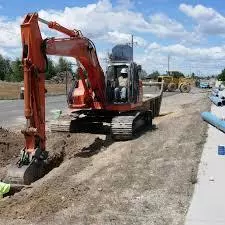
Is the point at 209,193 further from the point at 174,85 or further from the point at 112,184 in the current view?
the point at 174,85

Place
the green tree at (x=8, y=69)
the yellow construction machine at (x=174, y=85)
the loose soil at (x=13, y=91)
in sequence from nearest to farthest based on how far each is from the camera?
the loose soil at (x=13, y=91)
the yellow construction machine at (x=174, y=85)
the green tree at (x=8, y=69)

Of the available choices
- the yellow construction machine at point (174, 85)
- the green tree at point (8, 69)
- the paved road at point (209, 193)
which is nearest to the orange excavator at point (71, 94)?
the paved road at point (209, 193)

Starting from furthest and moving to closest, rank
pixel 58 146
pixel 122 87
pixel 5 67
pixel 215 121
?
pixel 5 67 < pixel 215 121 < pixel 122 87 < pixel 58 146

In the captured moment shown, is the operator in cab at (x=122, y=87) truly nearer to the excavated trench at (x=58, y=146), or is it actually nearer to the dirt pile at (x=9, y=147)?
the excavated trench at (x=58, y=146)

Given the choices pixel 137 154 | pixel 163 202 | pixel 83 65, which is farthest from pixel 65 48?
pixel 163 202

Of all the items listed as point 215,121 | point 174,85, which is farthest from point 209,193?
point 174,85

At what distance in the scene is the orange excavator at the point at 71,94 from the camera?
10.7 m

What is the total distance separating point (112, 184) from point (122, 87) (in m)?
7.70

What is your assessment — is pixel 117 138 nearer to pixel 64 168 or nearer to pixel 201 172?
pixel 64 168

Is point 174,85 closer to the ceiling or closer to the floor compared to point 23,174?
closer to the floor

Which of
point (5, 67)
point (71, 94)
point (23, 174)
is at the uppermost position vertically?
point (71, 94)

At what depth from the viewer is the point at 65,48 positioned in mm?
12961

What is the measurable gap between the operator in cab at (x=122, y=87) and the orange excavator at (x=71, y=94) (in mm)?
148

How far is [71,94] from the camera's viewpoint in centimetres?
1617
